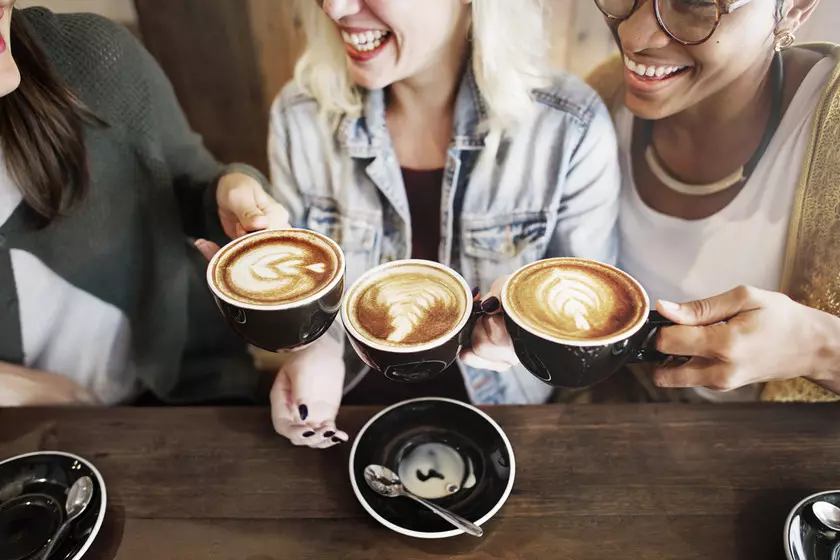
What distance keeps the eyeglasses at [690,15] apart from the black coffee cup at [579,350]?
0.35 m

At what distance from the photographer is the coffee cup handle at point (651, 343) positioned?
980 mm

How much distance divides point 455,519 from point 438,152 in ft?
1.96

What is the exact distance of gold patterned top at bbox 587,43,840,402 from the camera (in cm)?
94

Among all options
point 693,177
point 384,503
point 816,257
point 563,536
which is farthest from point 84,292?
point 816,257

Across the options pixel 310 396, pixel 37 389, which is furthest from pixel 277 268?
pixel 37 389

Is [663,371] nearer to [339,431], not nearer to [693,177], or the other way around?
[693,177]

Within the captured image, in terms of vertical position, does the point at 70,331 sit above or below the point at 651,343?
below

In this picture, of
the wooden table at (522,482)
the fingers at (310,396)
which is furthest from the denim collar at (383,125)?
the wooden table at (522,482)

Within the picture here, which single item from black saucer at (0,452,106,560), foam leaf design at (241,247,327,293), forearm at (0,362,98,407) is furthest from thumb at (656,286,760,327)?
forearm at (0,362,98,407)

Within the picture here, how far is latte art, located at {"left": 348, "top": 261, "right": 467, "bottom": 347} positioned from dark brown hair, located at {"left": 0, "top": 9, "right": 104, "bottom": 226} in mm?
569

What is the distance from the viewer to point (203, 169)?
118 centimetres

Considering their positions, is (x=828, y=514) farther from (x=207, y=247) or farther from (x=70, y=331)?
(x=70, y=331)

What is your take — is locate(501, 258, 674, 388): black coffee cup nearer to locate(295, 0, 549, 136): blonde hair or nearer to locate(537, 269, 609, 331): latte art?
locate(537, 269, 609, 331): latte art

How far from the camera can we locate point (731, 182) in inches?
39.9
